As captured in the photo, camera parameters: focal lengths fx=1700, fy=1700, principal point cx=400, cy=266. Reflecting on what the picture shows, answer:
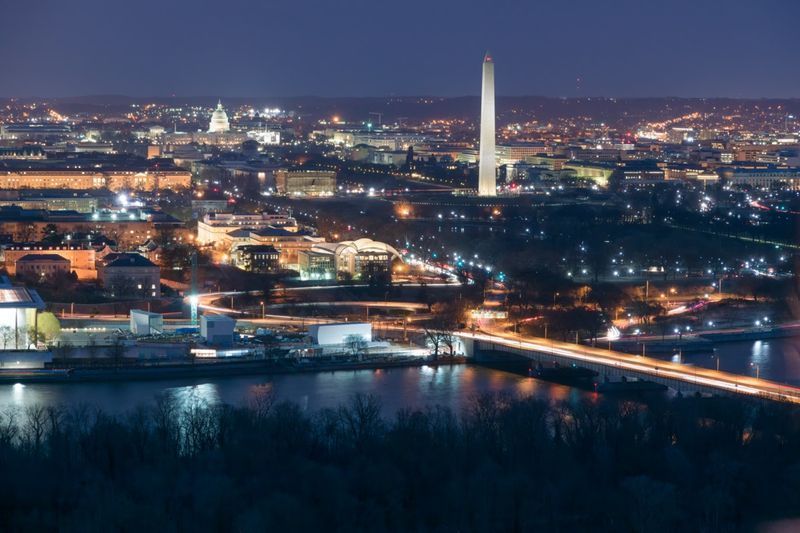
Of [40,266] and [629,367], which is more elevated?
[40,266]

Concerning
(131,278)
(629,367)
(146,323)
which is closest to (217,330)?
(146,323)

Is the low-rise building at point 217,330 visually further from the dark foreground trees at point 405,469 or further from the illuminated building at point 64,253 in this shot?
the illuminated building at point 64,253

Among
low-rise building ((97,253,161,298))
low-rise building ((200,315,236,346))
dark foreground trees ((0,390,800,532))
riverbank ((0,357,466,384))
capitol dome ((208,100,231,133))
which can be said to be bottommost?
dark foreground trees ((0,390,800,532))

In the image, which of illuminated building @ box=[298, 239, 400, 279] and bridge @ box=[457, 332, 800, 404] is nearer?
bridge @ box=[457, 332, 800, 404]

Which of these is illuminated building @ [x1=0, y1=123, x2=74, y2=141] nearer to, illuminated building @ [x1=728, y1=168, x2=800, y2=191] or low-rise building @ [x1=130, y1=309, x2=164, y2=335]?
illuminated building @ [x1=728, y1=168, x2=800, y2=191]

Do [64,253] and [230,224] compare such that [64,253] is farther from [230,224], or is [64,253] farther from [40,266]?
[230,224]

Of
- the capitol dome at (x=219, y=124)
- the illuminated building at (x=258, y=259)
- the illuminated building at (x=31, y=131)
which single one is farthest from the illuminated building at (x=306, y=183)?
the capitol dome at (x=219, y=124)

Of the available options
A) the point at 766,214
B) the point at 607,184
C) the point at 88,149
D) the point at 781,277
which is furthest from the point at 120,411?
the point at 88,149

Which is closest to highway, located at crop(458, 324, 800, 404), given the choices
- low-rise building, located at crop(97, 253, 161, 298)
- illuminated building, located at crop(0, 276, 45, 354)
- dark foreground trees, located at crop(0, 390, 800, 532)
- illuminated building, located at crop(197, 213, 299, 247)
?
dark foreground trees, located at crop(0, 390, 800, 532)
